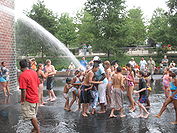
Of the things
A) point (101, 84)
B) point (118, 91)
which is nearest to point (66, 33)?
point (101, 84)

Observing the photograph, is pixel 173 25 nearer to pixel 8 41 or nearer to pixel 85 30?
pixel 85 30

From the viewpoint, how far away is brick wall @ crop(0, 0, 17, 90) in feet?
35.2

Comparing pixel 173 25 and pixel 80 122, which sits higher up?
pixel 173 25

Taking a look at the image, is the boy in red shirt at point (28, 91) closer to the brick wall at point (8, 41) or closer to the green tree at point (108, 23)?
the brick wall at point (8, 41)

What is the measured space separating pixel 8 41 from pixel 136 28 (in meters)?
34.1

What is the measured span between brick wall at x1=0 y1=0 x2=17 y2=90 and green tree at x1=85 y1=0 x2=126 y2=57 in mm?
16443

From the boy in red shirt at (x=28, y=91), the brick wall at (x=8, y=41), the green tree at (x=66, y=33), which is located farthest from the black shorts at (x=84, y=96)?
the green tree at (x=66, y=33)

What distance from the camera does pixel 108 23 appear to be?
27.3m

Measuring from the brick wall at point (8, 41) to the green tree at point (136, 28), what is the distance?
718 inches

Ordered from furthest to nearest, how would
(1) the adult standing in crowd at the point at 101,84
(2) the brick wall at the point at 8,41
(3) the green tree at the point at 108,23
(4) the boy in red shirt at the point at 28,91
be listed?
(3) the green tree at the point at 108,23, (2) the brick wall at the point at 8,41, (1) the adult standing in crowd at the point at 101,84, (4) the boy in red shirt at the point at 28,91

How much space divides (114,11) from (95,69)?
21.2 m

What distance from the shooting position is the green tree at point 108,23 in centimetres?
2692

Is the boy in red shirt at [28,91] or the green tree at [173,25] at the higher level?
the green tree at [173,25]

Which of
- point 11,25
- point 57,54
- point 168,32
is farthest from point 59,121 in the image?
point 57,54
